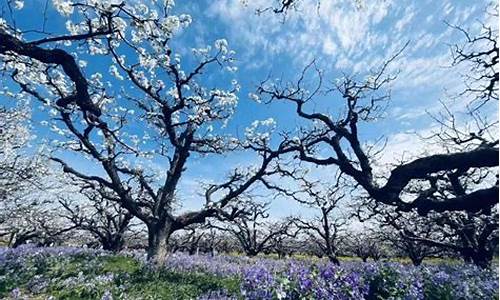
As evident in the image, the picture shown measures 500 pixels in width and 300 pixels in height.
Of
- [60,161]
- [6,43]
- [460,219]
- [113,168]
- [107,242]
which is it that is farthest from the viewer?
[107,242]

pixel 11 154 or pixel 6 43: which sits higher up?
pixel 11 154

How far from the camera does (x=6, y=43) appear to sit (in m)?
4.72

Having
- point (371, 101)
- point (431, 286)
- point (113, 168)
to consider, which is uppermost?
point (371, 101)

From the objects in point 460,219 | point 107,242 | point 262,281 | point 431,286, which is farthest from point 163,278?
point 107,242

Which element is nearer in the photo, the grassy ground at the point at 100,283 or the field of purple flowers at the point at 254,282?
the field of purple flowers at the point at 254,282

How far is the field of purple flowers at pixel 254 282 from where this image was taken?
548 cm

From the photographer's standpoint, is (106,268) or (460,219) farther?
(460,219)

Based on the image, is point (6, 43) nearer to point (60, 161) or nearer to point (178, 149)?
point (178, 149)

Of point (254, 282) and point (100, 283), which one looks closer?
point (254, 282)

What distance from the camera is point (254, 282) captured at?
5.79 m

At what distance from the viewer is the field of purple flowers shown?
548 cm

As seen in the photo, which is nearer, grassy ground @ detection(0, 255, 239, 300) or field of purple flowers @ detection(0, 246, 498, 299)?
field of purple flowers @ detection(0, 246, 498, 299)

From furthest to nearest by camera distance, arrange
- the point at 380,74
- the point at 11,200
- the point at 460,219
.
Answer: the point at 11,200 → the point at 460,219 → the point at 380,74

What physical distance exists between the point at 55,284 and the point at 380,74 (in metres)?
11.6
